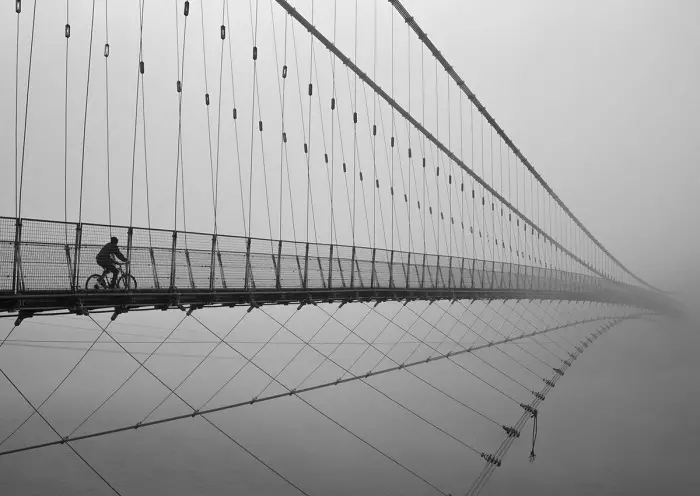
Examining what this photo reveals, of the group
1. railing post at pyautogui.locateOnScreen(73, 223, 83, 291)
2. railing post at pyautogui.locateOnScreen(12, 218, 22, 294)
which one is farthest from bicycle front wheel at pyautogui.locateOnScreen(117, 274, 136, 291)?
railing post at pyautogui.locateOnScreen(12, 218, 22, 294)

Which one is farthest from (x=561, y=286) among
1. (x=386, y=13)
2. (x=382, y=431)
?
(x=386, y=13)

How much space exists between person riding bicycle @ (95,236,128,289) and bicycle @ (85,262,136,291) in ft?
0.19

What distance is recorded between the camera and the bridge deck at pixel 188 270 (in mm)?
9875

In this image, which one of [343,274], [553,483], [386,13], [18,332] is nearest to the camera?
[343,274]

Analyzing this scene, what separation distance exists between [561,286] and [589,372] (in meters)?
11.6

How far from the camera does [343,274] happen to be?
17234 mm

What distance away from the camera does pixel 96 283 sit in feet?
35.3

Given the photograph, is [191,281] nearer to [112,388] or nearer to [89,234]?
[89,234]

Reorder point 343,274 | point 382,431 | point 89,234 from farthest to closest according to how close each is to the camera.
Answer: point 382,431 < point 343,274 < point 89,234

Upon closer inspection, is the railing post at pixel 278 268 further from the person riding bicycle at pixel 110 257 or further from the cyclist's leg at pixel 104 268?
the cyclist's leg at pixel 104 268

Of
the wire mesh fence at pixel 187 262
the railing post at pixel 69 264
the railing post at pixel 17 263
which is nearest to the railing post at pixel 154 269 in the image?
the wire mesh fence at pixel 187 262

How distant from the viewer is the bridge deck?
988cm

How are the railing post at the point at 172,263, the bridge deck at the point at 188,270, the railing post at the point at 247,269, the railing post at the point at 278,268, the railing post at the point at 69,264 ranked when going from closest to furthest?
1. the bridge deck at the point at 188,270
2. the railing post at the point at 69,264
3. the railing post at the point at 172,263
4. the railing post at the point at 247,269
5. the railing post at the point at 278,268

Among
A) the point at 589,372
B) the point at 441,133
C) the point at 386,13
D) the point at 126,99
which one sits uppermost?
the point at 386,13
